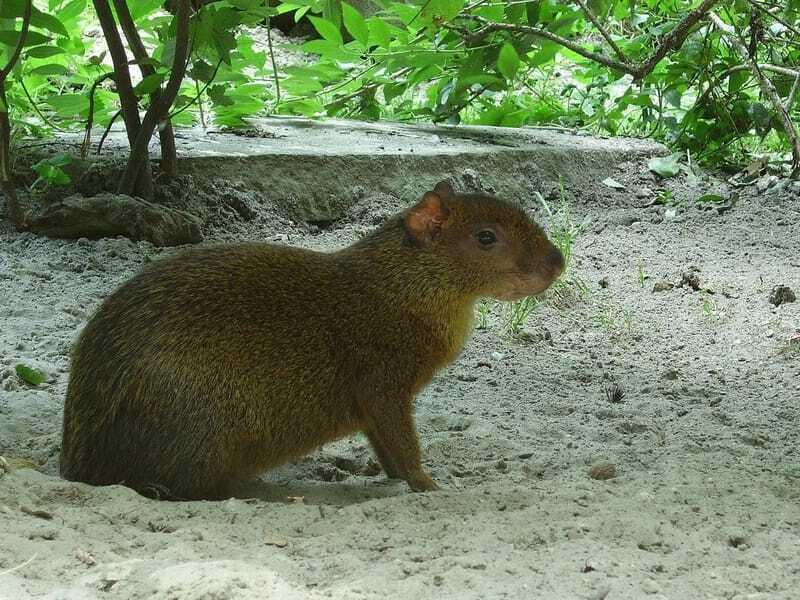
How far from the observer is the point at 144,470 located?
129 inches

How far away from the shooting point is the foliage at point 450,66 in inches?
224

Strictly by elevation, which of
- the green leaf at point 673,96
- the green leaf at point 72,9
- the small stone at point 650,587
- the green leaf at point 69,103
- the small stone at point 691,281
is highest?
the green leaf at point 673,96

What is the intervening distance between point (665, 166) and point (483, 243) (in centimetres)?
428

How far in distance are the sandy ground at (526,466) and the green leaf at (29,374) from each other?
52mm

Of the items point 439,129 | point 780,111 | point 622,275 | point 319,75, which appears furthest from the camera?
point 439,129

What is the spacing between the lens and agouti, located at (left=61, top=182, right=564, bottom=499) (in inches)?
129

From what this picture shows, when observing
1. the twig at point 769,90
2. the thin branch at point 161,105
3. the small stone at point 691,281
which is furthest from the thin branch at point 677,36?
the thin branch at point 161,105

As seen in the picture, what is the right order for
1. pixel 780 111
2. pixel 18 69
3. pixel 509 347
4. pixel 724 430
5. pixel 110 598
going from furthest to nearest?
1. pixel 780 111
2. pixel 18 69
3. pixel 509 347
4. pixel 724 430
5. pixel 110 598

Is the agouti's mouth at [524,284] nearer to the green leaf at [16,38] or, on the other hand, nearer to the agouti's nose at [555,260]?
the agouti's nose at [555,260]

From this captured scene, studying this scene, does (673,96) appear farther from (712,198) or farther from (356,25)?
(356,25)

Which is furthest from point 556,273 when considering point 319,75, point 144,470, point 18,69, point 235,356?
point 319,75

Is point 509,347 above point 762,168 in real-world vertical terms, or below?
below

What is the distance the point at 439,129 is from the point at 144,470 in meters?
5.50

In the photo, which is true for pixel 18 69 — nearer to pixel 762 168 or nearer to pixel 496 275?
pixel 496 275
